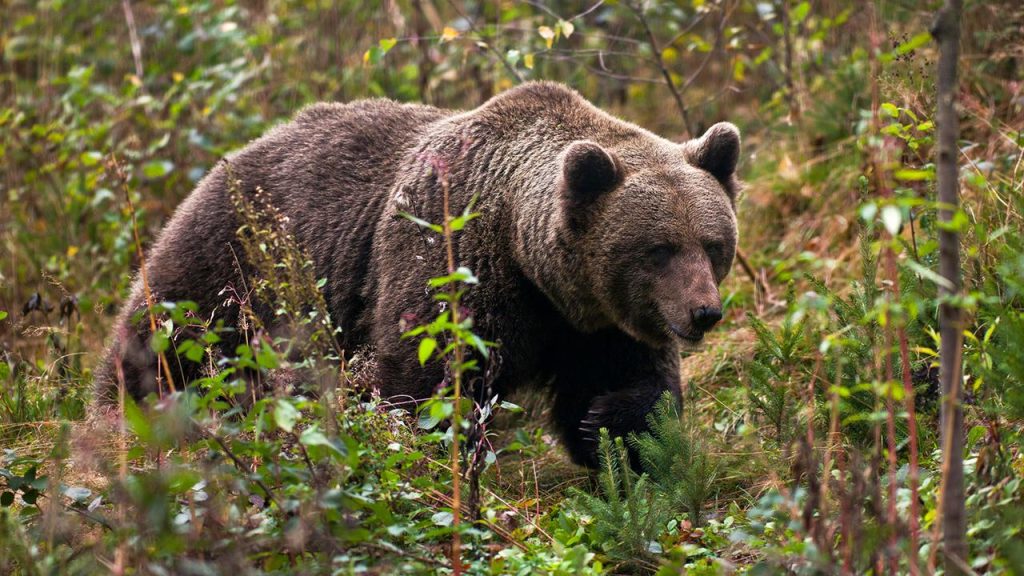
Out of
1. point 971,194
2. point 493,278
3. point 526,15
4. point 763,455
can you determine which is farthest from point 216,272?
point 526,15

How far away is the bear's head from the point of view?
5.02 metres

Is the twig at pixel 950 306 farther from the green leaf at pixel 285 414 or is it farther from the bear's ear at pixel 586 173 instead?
the bear's ear at pixel 586 173

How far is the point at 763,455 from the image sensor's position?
15.4 ft

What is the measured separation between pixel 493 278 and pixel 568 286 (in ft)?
1.17

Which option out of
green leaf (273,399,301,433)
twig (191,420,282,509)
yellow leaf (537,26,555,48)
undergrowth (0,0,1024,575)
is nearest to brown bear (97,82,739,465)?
undergrowth (0,0,1024,575)

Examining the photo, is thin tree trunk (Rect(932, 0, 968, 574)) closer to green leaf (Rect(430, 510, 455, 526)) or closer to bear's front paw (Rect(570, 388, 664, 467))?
green leaf (Rect(430, 510, 455, 526))

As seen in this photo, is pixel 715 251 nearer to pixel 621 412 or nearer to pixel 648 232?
pixel 648 232

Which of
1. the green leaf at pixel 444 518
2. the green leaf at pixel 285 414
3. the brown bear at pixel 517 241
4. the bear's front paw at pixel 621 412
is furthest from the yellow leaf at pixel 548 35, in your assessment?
the green leaf at pixel 285 414

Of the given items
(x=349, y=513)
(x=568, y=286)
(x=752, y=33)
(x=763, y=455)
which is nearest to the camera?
(x=349, y=513)

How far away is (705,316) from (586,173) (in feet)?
2.83

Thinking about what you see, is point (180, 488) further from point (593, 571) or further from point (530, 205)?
point (530, 205)

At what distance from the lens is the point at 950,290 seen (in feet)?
10.0

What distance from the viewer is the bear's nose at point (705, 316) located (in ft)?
15.8

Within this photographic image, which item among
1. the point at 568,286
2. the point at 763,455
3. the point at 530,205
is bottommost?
the point at 763,455
